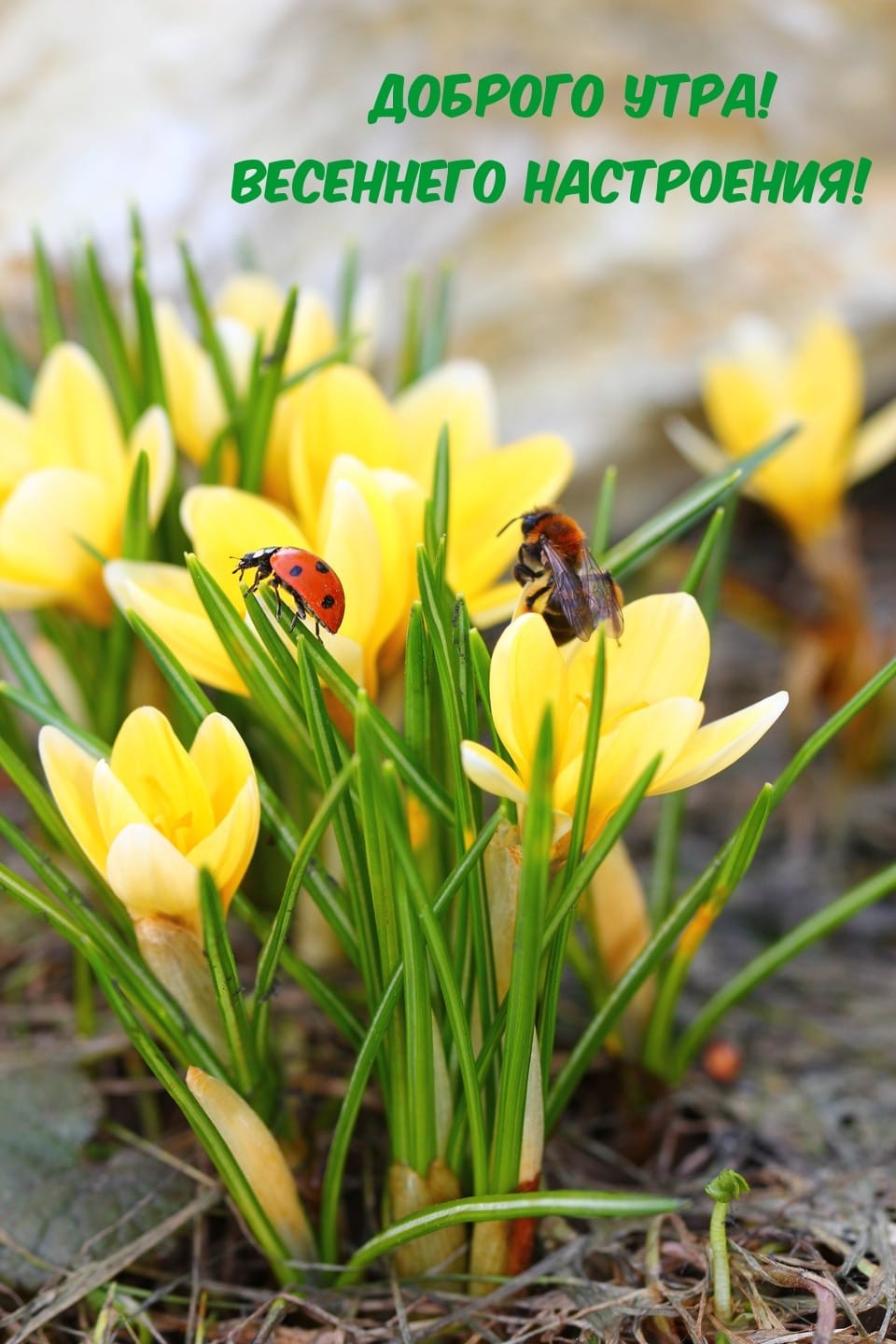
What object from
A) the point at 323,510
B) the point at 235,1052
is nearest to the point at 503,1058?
the point at 235,1052

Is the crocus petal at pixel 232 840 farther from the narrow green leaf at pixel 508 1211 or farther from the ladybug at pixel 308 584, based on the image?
the narrow green leaf at pixel 508 1211

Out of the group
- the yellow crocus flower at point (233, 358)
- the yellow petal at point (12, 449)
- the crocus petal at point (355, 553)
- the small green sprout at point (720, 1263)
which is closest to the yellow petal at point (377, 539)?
the crocus petal at point (355, 553)

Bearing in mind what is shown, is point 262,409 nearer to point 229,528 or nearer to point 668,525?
point 229,528

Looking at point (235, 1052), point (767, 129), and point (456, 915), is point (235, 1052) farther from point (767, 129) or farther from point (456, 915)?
point (767, 129)

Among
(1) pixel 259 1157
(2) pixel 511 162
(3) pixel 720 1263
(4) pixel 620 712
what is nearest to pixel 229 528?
(4) pixel 620 712

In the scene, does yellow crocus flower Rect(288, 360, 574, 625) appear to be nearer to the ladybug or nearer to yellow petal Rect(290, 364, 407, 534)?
yellow petal Rect(290, 364, 407, 534)

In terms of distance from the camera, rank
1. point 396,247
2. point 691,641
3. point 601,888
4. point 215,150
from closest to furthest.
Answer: point 691,641
point 601,888
point 215,150
point 396,247
